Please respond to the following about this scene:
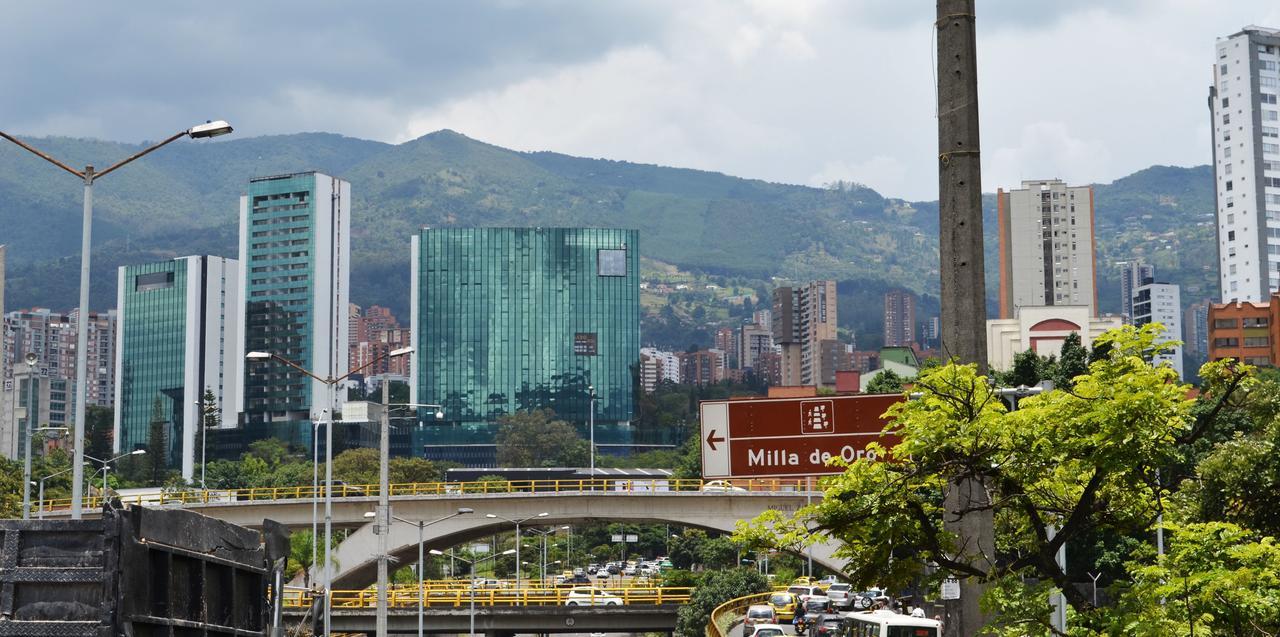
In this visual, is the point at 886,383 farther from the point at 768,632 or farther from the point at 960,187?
the point at 960,187

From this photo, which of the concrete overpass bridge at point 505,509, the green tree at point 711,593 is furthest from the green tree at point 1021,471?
the concrete overpass bridge at point 505,509

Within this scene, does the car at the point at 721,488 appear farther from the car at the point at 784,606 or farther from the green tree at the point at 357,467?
the green tree at the point at 357,467

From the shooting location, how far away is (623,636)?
12588 cm

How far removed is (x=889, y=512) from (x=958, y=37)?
18.0 feet

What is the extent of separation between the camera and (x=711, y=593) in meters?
84.9

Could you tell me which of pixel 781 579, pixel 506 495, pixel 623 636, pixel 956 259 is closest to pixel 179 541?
pixel 956 259

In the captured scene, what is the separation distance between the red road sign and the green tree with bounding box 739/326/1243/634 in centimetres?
886

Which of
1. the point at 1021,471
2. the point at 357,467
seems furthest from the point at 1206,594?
the point at 357,467

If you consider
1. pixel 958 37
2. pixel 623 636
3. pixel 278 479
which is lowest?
pixel 623 636

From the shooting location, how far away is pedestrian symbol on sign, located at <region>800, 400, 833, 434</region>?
2803 cm

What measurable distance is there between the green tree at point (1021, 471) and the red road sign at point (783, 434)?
8.86 metres

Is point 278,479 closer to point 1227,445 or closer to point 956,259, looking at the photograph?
point 1227,445

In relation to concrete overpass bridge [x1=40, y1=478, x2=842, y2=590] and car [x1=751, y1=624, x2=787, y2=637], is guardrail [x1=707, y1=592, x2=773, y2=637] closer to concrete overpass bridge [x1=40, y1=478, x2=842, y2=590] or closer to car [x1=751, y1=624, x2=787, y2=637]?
concrete overpass bridge [x1=40, y1=478, x2=842, y2=590]

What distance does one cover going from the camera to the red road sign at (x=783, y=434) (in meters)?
27.8
